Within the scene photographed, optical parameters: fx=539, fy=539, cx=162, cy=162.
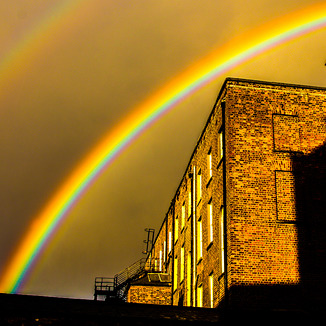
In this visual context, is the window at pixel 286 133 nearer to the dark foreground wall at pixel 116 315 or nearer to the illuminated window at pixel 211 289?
the illuminated window at pixel 211 289

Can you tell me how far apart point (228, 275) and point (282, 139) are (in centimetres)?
588

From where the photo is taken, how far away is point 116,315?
1186 cm

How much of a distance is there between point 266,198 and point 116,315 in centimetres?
1034

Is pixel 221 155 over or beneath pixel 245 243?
over

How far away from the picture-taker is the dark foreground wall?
11391 mm

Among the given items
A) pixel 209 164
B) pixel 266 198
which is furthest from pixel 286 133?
pixel 209 164

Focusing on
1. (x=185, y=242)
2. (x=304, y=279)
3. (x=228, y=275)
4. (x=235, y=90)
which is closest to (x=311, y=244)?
(x=304, y=279)

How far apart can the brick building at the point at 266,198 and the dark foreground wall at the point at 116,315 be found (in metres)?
5.96

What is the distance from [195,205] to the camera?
27438 mm

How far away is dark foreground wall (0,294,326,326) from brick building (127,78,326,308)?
596 cm

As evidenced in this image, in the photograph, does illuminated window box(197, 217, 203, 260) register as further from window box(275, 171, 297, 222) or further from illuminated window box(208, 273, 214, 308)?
window box(275, 171, 297, 222)

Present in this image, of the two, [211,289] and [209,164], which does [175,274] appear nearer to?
[209,164]

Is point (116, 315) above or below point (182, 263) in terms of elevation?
below

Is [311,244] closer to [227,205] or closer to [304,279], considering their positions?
[304,279]
